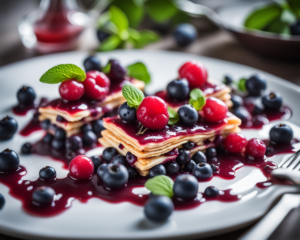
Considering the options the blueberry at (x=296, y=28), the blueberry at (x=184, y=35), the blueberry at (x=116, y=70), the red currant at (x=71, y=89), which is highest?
the blueberry at (x=296, y=28)

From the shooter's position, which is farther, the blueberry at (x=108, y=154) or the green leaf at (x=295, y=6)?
the green leaf at (x=295, y=6)

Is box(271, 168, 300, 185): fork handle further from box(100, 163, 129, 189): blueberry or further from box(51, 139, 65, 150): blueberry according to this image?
box(51, 139, 65, 150): blueberry

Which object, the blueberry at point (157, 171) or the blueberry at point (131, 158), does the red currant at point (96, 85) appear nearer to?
the blueberry at point (131, 158)

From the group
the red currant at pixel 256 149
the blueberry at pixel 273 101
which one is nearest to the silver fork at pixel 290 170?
the red currant at pixel 256 149

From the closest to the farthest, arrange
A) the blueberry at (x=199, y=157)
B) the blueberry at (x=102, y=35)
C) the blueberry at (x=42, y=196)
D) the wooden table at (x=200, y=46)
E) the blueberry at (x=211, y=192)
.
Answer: the blueberry at (x=42, y=196) < the blueberry at (x=211, y=192) < the blueberry at (x=199, y=157) < the wooden table at (x=200, y=46) < the blueberry at (x=102, y=35)

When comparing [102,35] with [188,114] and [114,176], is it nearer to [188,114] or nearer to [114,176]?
[188,114]

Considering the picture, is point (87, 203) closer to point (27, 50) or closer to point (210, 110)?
point (210, 110)

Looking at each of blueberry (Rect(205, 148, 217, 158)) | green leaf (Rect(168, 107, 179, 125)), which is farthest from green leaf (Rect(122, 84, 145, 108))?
blueberry (Rect(205, 148, 217, 158))
